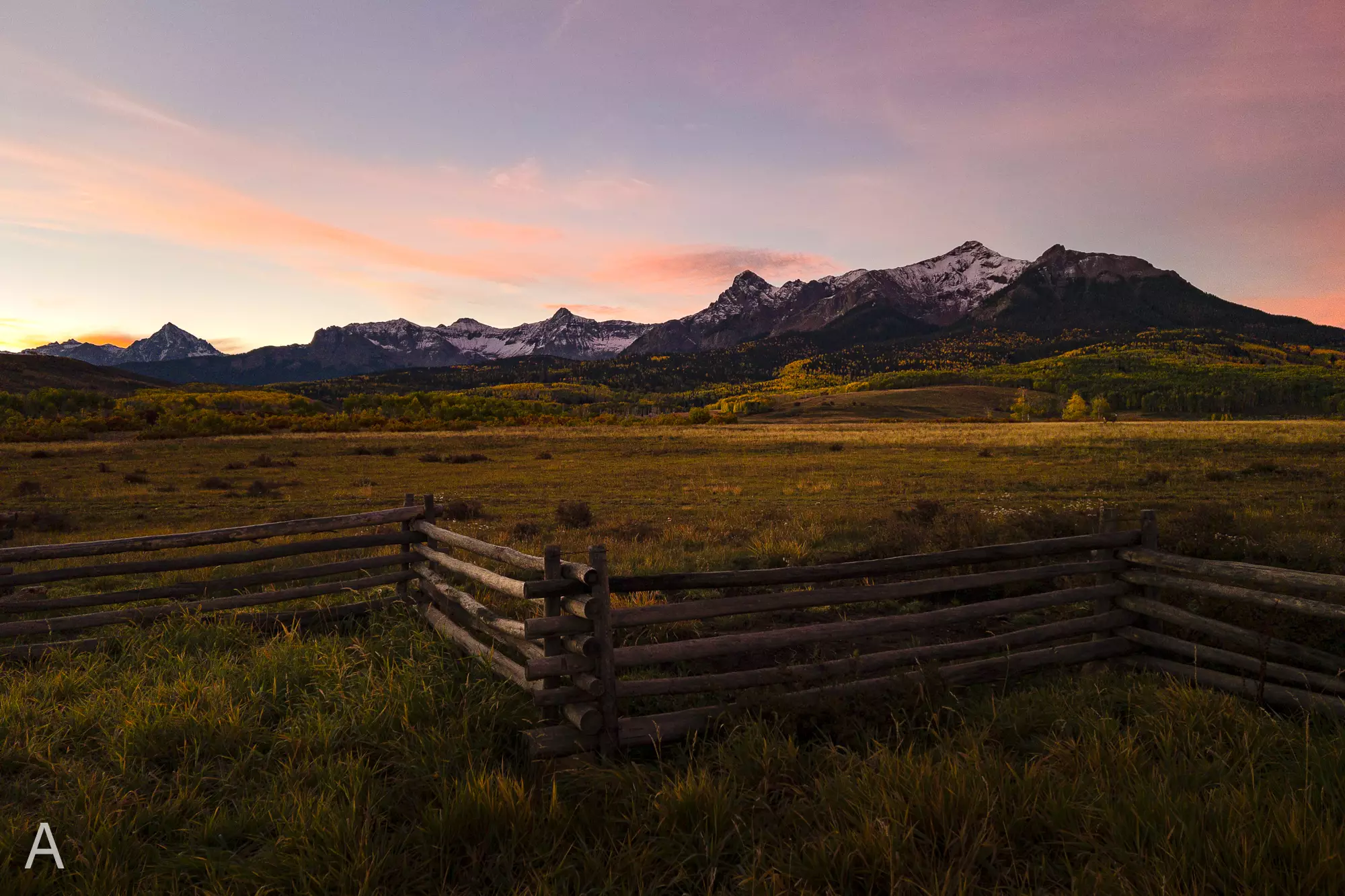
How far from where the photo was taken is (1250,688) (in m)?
6.18

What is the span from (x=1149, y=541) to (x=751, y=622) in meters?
4.72

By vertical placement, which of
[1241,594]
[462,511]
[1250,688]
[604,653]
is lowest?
[462,511]

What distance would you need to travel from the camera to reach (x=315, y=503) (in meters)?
26.1

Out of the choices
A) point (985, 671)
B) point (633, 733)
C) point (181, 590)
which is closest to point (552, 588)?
point (633, 733)

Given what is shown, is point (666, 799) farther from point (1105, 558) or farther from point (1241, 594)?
point (1105, 558)

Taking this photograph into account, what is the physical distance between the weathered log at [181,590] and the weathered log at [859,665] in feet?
16.3

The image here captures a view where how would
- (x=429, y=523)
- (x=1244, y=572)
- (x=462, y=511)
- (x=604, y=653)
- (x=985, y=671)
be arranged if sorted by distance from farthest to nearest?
(x=462, y=511)
(x=429, y=523)
(x=985, y=671)
(x=1244, y=572)
(x=604, y=653)

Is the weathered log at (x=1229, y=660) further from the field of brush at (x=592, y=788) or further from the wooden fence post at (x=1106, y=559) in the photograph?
the field of brush at (x=592, y=788)

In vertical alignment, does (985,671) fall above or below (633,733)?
below

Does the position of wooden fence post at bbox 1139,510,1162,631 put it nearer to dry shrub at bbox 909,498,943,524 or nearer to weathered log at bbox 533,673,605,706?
weathered log at bbox 533,673,605,706

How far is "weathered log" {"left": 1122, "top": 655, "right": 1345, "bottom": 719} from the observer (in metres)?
5.52

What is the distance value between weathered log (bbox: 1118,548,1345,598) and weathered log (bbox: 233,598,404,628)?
9463 millimetres

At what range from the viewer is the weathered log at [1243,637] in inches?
232

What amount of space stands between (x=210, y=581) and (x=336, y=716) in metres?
4.88
